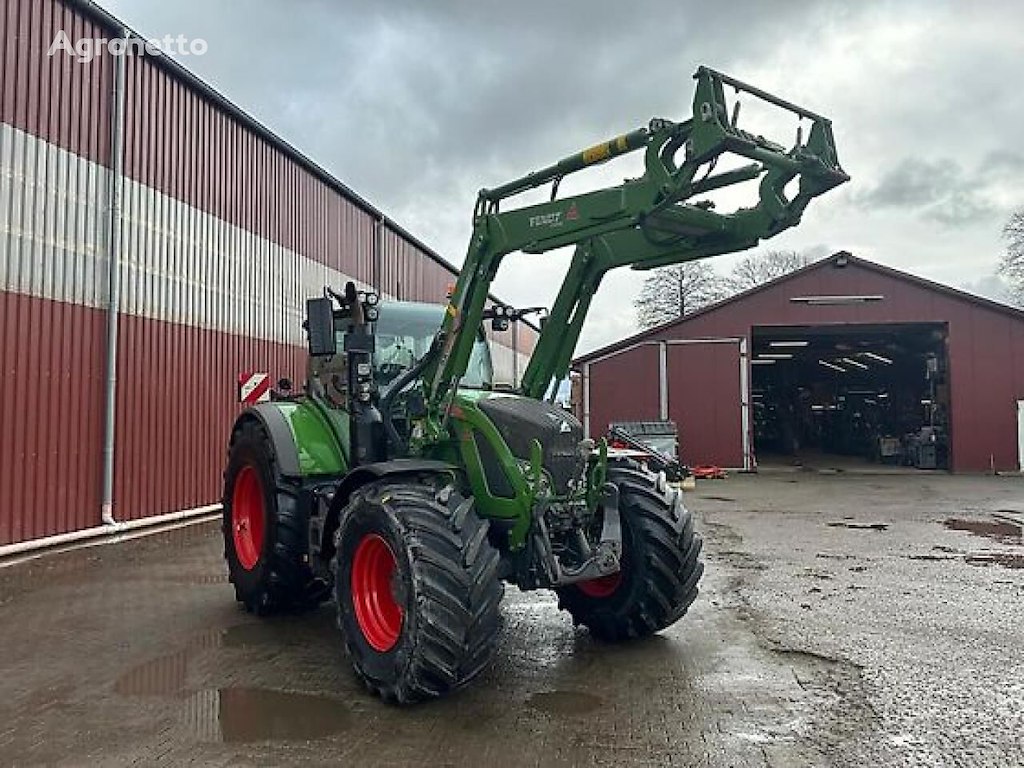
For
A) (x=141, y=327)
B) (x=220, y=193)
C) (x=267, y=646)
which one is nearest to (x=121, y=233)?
(x=141, y=327)

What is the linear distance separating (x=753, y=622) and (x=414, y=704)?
3.00 meters

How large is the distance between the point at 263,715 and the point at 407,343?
9.12 ft

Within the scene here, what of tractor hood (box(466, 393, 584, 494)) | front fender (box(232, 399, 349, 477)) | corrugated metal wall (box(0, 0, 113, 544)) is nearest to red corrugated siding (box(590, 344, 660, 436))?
corrugated metal wall (box(0, 0, 113, 544))

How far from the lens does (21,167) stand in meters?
8.85

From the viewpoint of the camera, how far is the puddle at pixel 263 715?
4043 millimetres

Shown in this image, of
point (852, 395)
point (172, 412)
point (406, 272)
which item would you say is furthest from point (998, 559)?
point (852, 395)

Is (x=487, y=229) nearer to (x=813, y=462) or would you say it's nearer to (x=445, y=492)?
(x=445, y=492)

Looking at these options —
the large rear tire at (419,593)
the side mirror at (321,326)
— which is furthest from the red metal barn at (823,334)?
the large rear tire at (419,593)

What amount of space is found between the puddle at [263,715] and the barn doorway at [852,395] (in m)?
20.9

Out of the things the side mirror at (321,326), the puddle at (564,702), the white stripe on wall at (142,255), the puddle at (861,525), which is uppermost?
the white stripe on wall at (142,255)

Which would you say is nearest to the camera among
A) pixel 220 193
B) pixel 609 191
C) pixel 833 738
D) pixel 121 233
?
pixel 833 738

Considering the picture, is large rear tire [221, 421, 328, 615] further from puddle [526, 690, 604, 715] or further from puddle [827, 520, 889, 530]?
puddle [827, 520, 889, 530]

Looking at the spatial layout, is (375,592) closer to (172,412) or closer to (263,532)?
(263,532)

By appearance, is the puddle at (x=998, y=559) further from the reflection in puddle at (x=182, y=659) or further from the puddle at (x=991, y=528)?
the reflection in puddle at (x=182, y=659)
